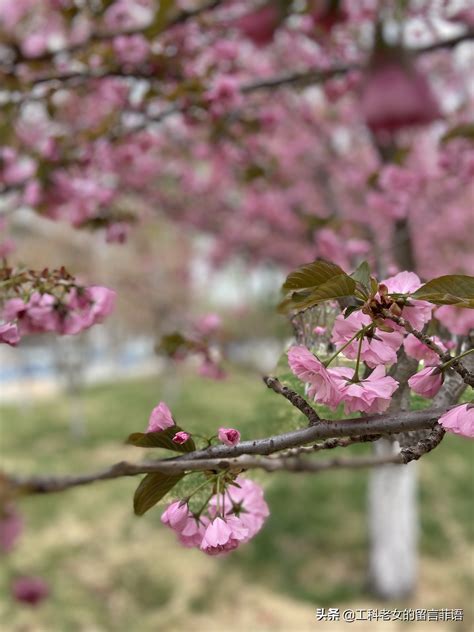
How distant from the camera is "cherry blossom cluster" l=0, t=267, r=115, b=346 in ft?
3.76

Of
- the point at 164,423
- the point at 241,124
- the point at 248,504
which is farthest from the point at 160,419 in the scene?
the point at 241,124

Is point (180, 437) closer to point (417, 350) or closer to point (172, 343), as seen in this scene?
point (417, 350)

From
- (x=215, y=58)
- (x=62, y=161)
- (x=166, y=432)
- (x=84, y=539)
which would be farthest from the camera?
(x=84, y=539)

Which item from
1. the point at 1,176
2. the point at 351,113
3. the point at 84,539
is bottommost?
the point at 84,539

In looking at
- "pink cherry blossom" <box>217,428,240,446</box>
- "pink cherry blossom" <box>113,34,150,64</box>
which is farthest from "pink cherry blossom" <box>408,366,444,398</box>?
"pink cherry blossom" <box>113,34,150,64</box>

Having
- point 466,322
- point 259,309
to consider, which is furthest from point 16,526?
point 259,309

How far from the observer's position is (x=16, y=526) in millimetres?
2488

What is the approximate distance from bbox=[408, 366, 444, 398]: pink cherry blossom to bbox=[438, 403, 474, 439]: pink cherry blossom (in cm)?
9

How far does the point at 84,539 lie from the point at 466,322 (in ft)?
25.2

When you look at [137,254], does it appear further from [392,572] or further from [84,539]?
[392,572]

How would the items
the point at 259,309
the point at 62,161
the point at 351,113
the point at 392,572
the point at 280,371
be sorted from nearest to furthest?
the point at 280,371 → the point at 62,161 → the point at 392,572 → the point at 351,113 → the point at 259,309

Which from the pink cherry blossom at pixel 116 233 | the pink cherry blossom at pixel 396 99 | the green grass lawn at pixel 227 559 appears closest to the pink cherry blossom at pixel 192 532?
the pink cherry blossom at pixel 396 99

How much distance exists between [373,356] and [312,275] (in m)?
0.14

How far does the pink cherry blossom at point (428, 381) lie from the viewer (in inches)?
33.3
